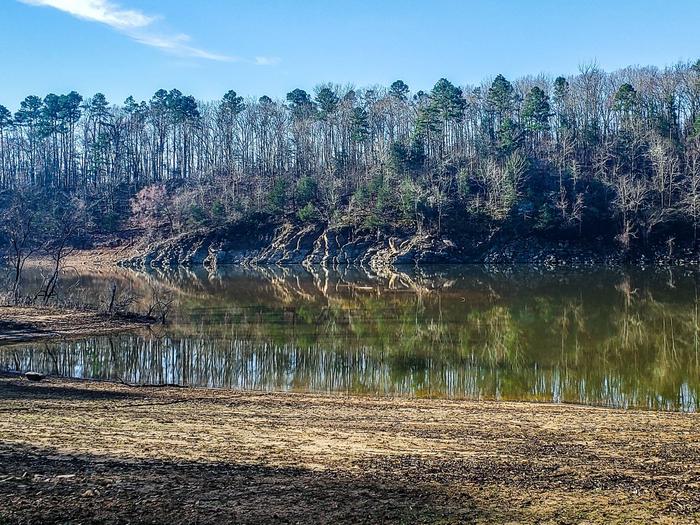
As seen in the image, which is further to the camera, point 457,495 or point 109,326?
point 109,326

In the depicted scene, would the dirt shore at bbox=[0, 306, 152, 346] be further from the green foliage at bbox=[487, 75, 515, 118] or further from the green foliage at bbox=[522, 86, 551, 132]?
the green foliage at bbox=[487, 75, 515, 118]

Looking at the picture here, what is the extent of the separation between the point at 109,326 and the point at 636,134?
82521mm

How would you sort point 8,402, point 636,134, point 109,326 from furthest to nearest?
1. point 636,134
2. point 109,326
3. point 8,402

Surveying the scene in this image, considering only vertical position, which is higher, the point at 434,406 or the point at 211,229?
the point at 211,229

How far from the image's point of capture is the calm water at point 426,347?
18.7 m

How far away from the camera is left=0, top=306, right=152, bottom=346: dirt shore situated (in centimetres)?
2611

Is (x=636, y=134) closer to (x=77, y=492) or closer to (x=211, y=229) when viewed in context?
(x=211, y=229)

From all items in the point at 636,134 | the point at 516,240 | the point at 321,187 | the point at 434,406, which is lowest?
the point at 434,406

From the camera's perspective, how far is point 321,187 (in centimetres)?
9425

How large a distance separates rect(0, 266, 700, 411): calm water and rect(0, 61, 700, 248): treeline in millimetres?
38778

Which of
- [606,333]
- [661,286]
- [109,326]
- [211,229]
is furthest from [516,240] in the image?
[109,326]

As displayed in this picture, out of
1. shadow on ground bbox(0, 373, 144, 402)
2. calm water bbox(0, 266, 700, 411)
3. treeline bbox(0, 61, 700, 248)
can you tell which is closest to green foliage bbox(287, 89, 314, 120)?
treeline bbox(0, 61, 700, 248)

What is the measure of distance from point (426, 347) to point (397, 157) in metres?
67.8

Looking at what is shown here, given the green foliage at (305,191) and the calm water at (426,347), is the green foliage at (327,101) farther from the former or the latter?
the calm water at (426,347)
